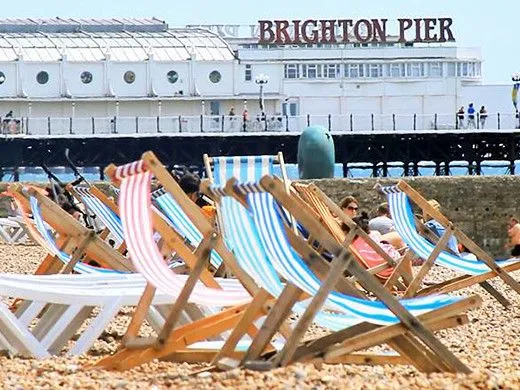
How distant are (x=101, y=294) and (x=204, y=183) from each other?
1088mm

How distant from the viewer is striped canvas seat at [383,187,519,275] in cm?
1085

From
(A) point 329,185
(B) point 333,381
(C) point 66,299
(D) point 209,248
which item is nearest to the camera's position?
(B) point 333,381

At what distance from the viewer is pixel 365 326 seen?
6562mm

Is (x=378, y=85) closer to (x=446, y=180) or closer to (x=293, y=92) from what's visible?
(x=293, y=92)

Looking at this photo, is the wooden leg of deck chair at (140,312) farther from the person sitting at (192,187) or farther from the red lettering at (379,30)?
the red lettering at (379,30)

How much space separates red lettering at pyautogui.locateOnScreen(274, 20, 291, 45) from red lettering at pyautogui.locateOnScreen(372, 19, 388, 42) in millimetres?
3649

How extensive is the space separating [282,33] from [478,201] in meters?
43.0

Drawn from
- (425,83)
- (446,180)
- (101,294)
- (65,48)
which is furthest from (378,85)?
(101,294)

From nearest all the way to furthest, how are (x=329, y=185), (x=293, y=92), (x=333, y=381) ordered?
(x=333, y=381) < (x=329, y=185) < (x=293, y=92)

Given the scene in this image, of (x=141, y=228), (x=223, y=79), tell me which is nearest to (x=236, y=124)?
(x=223, y=79)

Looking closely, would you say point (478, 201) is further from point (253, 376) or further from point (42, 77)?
point (42, 77)

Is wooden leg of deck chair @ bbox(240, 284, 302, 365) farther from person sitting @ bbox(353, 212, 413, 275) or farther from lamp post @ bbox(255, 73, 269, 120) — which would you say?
lamp post @ bbox(255, 73, 269, 120)

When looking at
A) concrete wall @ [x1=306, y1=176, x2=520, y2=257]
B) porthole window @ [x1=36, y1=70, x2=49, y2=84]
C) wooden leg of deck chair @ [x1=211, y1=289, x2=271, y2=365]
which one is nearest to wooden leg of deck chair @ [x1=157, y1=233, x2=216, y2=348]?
wooden leg of deck chair @ [x1=211, y1=289, x2=271, y2=365]

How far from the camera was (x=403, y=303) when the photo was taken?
22.0 ft
